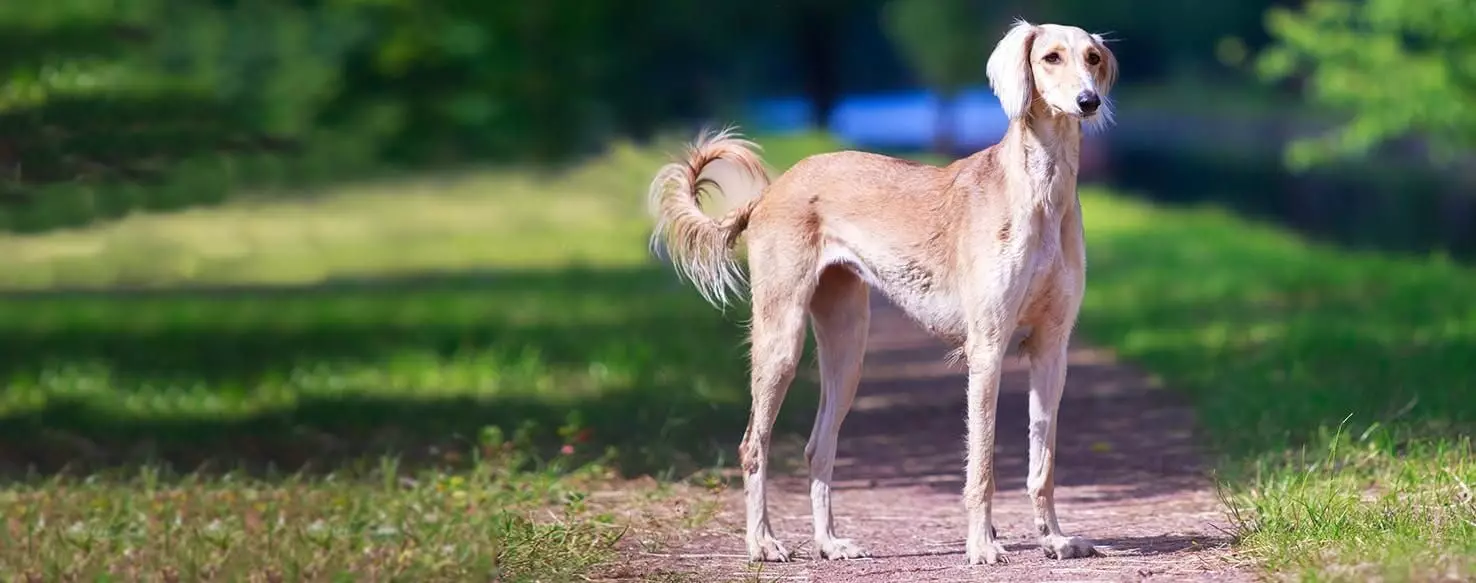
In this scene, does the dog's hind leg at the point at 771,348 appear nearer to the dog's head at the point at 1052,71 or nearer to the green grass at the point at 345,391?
the green grass at the point at 345,391

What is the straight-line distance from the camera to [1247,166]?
44250 millimetres

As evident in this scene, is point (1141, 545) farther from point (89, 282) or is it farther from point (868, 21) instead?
point (868, 21)

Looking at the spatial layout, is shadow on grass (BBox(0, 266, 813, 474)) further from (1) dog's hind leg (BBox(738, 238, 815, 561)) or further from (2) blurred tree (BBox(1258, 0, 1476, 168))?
(2) blurred tree (BBox(1258, 0, 1476, 168))

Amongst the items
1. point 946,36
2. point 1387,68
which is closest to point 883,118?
point 946,36

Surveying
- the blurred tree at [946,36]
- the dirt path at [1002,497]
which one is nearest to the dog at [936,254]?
the dirt path at [1002,497]

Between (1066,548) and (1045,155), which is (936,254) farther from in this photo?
(1066,548)

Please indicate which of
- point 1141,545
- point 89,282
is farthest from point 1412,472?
point 89,282

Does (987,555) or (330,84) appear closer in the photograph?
(987,555)

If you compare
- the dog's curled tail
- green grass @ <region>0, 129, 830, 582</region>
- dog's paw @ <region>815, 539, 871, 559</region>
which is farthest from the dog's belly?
green grass @ <region>0, 129, 830, 582</region>

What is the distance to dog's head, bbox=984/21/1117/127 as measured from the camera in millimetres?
6652

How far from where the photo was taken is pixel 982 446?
690 centimetres

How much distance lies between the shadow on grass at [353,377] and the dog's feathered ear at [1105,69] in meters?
3.23

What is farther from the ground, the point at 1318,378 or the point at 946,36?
the point at 946,36

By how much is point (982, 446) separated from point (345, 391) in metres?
5.80
